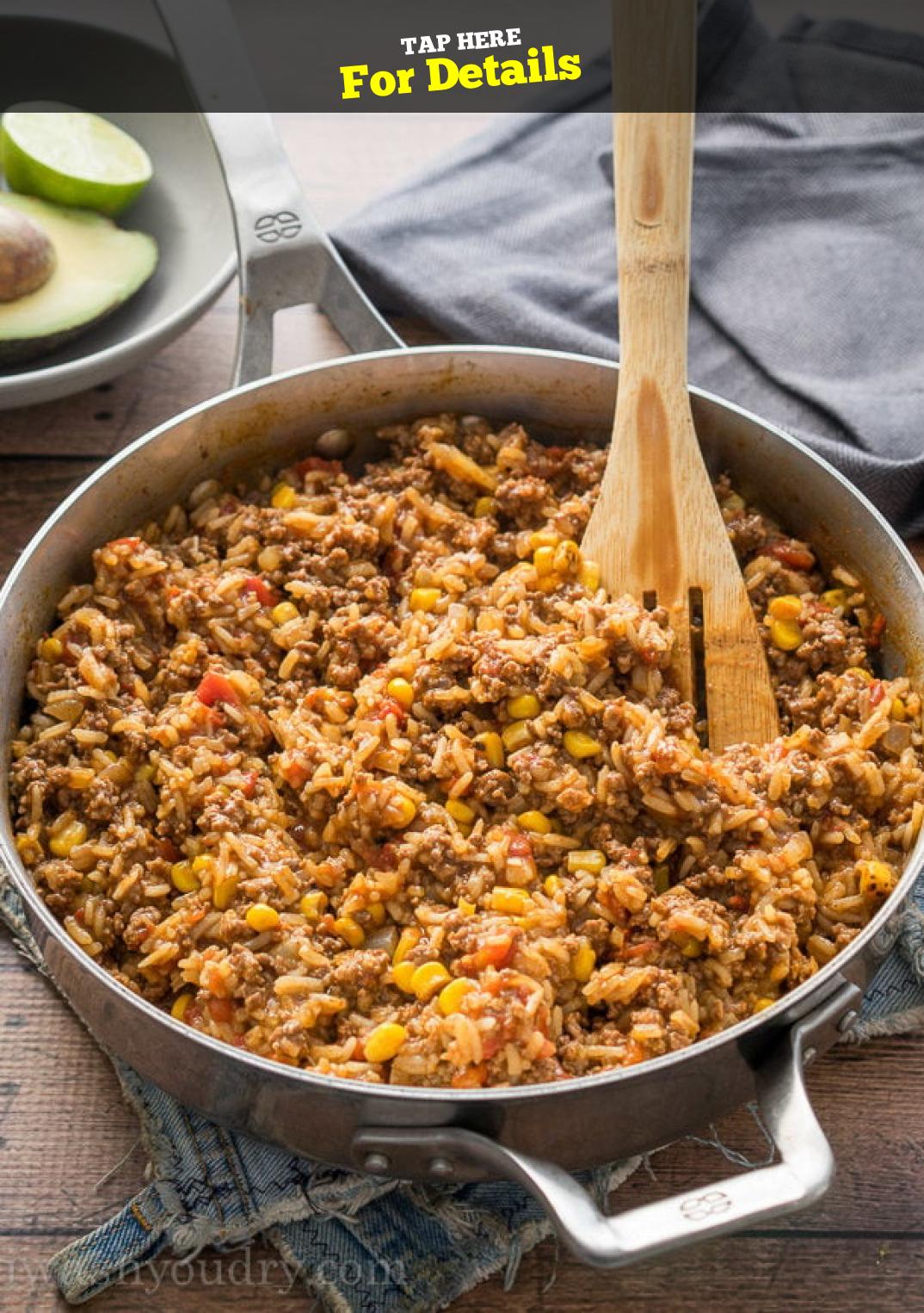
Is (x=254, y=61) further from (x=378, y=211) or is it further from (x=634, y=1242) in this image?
(x=634, y=1242)

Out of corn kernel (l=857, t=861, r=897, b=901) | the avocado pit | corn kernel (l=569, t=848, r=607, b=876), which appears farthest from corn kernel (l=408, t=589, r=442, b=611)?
the avocado pit

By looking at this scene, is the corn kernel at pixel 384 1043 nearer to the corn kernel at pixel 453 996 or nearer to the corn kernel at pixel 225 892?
the corn kernel at pixel 453 996

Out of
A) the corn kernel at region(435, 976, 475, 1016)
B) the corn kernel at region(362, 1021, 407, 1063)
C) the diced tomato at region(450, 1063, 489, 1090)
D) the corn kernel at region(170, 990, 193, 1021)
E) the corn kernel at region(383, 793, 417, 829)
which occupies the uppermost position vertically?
the corn kernel at region(383, 793, 417, 829)

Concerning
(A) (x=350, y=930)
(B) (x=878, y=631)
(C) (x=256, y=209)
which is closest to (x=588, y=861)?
(A) (x=350, y=930)

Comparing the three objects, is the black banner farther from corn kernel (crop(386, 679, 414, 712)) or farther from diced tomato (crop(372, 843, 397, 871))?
diced tomato (crop(372, 843, 397, 871))

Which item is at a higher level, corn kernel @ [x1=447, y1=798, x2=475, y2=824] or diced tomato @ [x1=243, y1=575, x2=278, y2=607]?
diced tomato @ [x1=243, y1=575, x2=278, y2=607]

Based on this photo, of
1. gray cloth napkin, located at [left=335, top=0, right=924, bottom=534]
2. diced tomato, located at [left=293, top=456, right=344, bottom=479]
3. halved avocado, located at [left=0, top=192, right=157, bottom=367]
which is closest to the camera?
diced tomato, located at [left=293, top=456, right=344, bottom=479]
